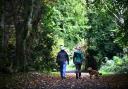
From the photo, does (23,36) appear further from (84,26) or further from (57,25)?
(84,26)

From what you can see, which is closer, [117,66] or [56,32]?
[117,66]

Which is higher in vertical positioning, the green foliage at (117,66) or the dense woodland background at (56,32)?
the dense woodland background at (56,32)

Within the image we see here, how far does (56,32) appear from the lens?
3981 centimetres

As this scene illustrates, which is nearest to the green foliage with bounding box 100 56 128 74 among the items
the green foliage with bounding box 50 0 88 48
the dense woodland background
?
the dense woodland background

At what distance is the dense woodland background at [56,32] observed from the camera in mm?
25062

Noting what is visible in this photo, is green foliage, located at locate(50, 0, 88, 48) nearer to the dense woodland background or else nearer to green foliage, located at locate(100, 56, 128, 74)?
the dense woodland background

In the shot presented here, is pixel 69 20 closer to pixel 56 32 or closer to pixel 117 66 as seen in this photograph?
pixel 56 32

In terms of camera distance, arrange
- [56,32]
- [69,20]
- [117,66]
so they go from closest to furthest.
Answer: [117,66] < [56,32] < [69,20]

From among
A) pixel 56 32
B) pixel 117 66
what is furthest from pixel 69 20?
pixel 117 66

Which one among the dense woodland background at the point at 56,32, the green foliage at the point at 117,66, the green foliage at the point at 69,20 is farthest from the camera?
the green foliage at the point at 69,20

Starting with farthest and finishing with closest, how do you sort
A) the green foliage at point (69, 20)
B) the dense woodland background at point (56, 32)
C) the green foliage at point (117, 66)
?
the green foliage at point (69, 20) → the green foliage at point (117, 66) → the dense woodland background at point (56, 32)

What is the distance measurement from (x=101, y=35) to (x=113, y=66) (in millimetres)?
9263

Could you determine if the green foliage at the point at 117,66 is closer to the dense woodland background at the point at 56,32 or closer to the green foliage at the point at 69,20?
the dense woodland background at the point at 56,32

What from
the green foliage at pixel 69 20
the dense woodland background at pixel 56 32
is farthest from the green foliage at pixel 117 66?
the green foliage at pixel 69 20
